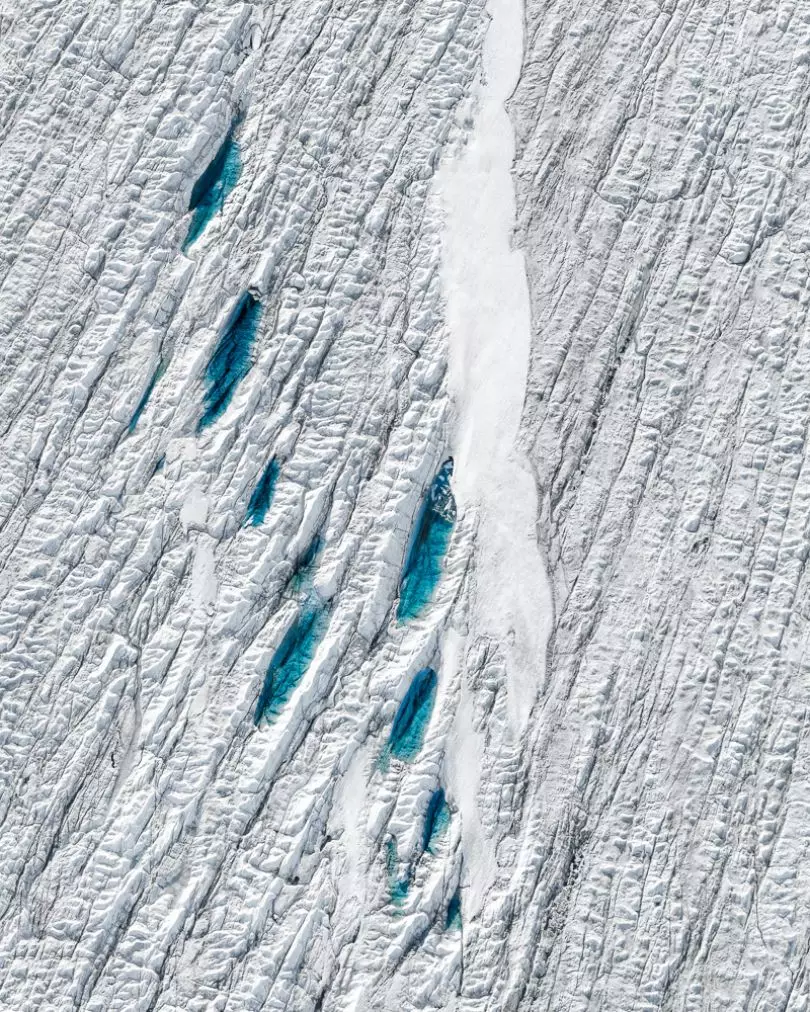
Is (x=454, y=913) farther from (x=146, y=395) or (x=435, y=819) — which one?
(x=146, y=395)

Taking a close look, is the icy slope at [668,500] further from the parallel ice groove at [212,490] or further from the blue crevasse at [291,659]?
the blue crevasse at [291,659]

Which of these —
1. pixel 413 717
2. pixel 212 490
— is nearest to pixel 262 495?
pixel 212 490

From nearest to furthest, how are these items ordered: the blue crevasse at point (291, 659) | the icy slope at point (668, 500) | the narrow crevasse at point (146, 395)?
the icy slope at point (668, 500) → the blue crevasse at point (291, 659) → the narrow crevasse at point (146, 395)

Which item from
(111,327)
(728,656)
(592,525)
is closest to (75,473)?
(111,327)

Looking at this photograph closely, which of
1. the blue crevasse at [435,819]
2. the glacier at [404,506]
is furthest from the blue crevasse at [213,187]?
the blue crevasse at [435,819]

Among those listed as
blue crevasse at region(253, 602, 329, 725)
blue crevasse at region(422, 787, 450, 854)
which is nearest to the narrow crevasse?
blue crevasse at region(253, 602, 329, 725)

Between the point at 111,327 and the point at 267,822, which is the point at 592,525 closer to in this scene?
the point at 267,822
